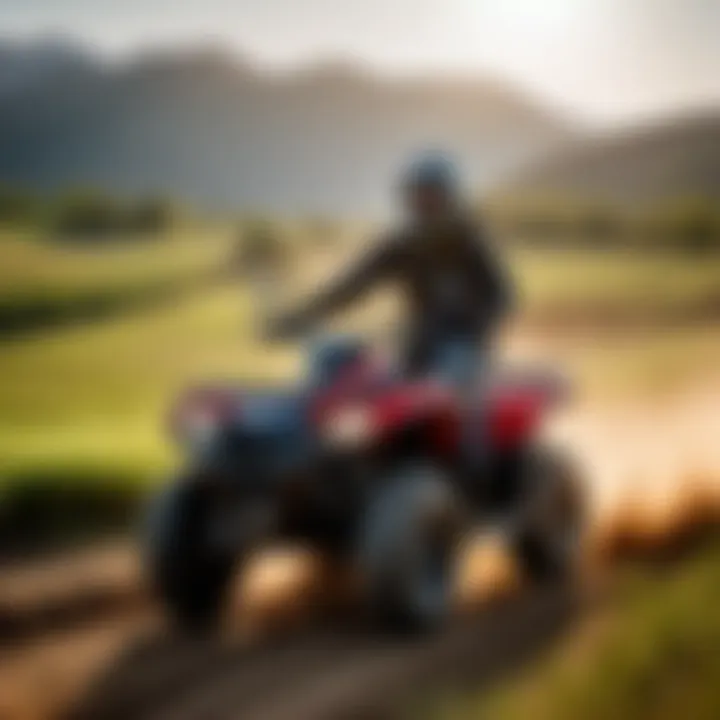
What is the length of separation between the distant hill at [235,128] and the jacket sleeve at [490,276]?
0.28ft

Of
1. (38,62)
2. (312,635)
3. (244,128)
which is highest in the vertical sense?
(38,62)

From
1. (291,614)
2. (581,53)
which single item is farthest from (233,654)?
(581,53)

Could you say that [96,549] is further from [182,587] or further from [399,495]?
[399,495]

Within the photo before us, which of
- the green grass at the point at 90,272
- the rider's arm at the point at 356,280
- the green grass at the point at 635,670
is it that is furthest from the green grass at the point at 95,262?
the green grass at the point at 635,670

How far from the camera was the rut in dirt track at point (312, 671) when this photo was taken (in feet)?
5.10

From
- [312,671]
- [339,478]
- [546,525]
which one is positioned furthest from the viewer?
[546,525]

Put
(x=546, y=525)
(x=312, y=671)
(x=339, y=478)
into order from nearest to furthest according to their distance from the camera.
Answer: (x=312, y=671) < (x=339, y=478) < (x=546, y=525)

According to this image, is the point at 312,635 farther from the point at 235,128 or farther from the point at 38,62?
the point at 38,62

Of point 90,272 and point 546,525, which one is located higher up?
point 90,272

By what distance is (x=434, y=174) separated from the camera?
177cm

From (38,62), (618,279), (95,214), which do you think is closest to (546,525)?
(618,279)

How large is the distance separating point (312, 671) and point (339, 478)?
249mm

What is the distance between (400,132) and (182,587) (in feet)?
2.14

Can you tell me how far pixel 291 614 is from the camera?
5.73ft
